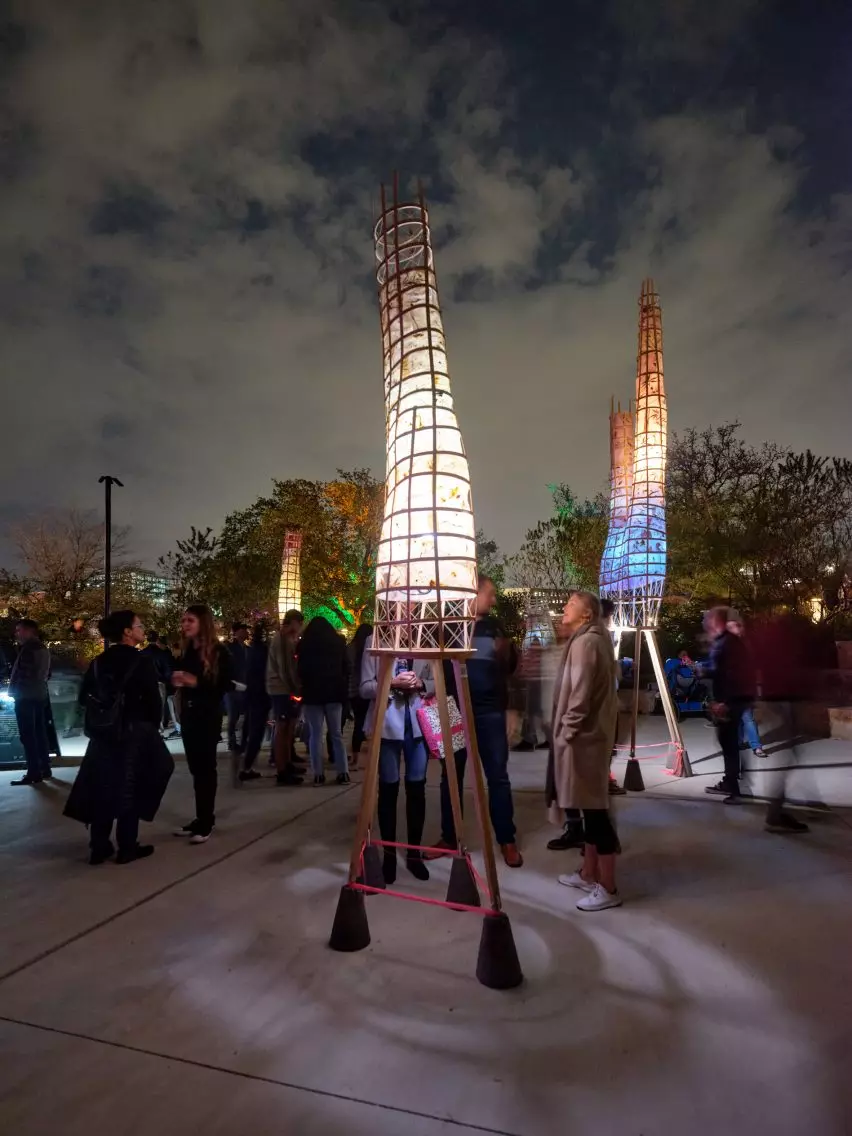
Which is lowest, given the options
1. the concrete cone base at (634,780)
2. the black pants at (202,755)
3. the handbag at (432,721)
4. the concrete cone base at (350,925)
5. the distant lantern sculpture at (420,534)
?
the concrete cone base at (634,780)

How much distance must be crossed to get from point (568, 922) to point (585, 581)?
1791cm

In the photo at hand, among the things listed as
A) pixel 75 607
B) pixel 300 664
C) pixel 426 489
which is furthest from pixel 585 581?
pixel 426 489

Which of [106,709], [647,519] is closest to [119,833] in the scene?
[106,709]

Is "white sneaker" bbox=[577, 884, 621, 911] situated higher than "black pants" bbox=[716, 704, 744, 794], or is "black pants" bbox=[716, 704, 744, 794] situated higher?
"black pants" bbox=[716, 704, 744, 794]

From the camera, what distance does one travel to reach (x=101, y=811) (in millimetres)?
3924

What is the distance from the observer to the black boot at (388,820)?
3.61m

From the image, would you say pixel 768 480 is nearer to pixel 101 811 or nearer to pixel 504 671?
pixel 504 671

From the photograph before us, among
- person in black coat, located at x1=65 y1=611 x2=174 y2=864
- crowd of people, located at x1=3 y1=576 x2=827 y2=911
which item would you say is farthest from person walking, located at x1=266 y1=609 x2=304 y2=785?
person in black coat, located at x1=65 y1=611 x2=174 y2=864

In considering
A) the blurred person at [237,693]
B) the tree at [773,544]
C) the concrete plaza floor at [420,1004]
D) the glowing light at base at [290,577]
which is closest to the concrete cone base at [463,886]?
the concrete plaza floor at [420,1004]

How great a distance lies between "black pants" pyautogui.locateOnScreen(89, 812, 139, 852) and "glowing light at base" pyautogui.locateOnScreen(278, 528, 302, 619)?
572cm

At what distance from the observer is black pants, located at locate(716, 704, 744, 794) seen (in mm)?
5243

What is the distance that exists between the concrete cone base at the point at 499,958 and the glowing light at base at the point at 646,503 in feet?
13.4

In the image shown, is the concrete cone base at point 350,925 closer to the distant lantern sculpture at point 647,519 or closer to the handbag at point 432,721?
the handbag at point 432,721

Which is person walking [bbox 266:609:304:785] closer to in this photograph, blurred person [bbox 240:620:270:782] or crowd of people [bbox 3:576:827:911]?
blurred person [bbox 240:620:270:782]
